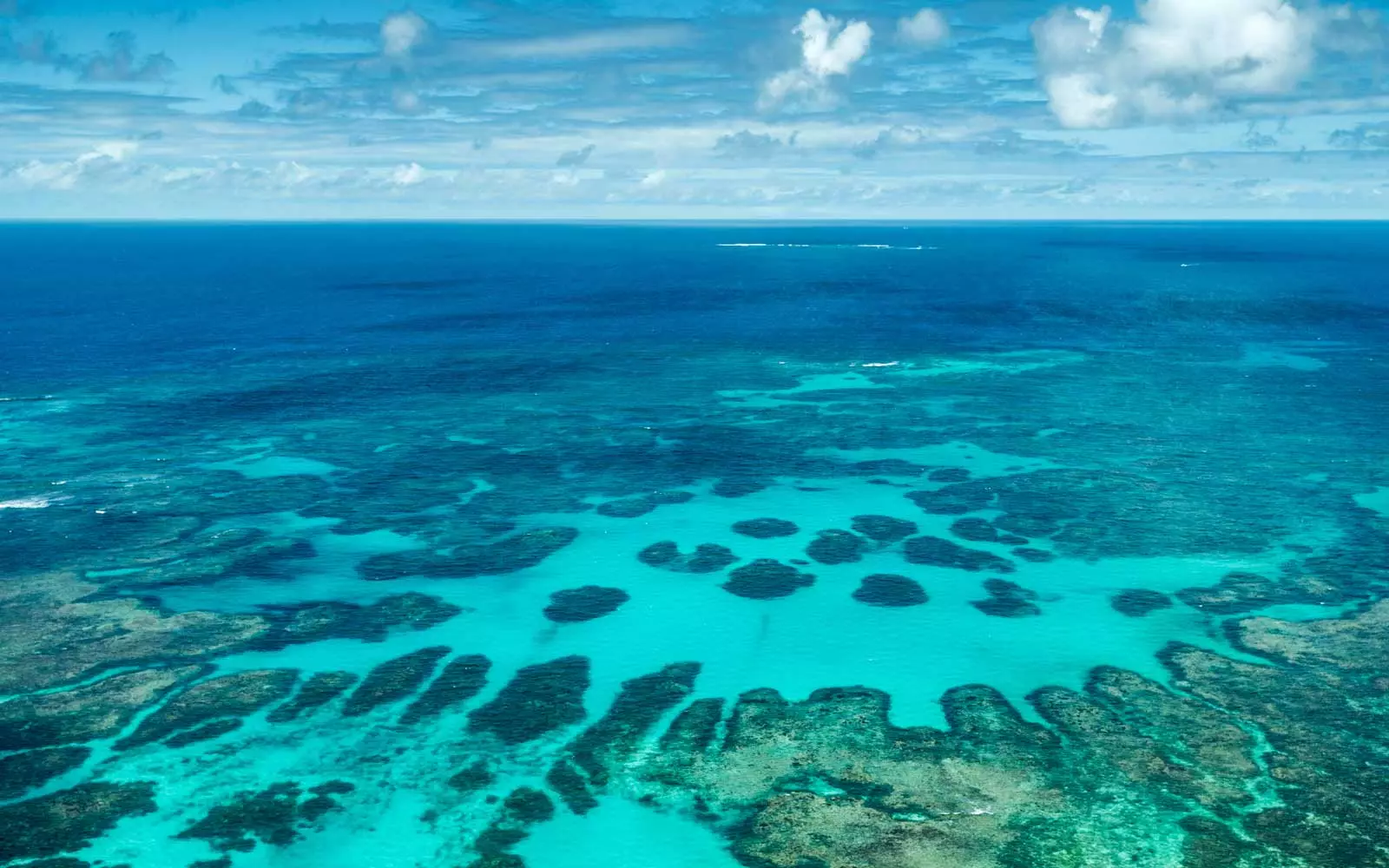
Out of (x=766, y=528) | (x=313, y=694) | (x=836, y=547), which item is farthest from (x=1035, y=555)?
(x=313, y=694)

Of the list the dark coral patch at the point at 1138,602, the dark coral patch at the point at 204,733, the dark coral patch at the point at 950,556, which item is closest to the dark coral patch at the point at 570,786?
the dark coral patch at the point at 204,733

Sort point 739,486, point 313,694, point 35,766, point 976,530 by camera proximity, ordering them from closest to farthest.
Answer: point 35,766
point 313,694
point 976,530
point 739,486

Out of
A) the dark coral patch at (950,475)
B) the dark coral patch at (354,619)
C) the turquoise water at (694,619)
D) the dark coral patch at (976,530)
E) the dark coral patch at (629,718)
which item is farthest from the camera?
the dark coral patch at (950,475)

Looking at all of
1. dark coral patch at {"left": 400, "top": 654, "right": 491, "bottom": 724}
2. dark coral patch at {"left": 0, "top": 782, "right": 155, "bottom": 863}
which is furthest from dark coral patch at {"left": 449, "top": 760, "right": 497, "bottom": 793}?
dark coral patch at {"left": 0, "top": 782, "right": 155, "bottom": 863}

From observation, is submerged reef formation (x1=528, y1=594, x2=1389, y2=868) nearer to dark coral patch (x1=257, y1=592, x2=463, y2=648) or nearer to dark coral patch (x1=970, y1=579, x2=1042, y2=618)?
dark coral patch (x1=970, y1=579, x2=1042, y2=618)

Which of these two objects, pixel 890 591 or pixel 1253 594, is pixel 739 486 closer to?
pixel 890 591

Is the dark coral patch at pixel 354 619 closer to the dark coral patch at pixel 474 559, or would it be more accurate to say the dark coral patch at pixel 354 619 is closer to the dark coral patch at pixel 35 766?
the dark coral patch at pixel 474 559

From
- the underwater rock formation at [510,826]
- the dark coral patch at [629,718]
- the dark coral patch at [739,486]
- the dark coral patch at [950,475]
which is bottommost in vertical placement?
the underwater rock formation at [510,826]
